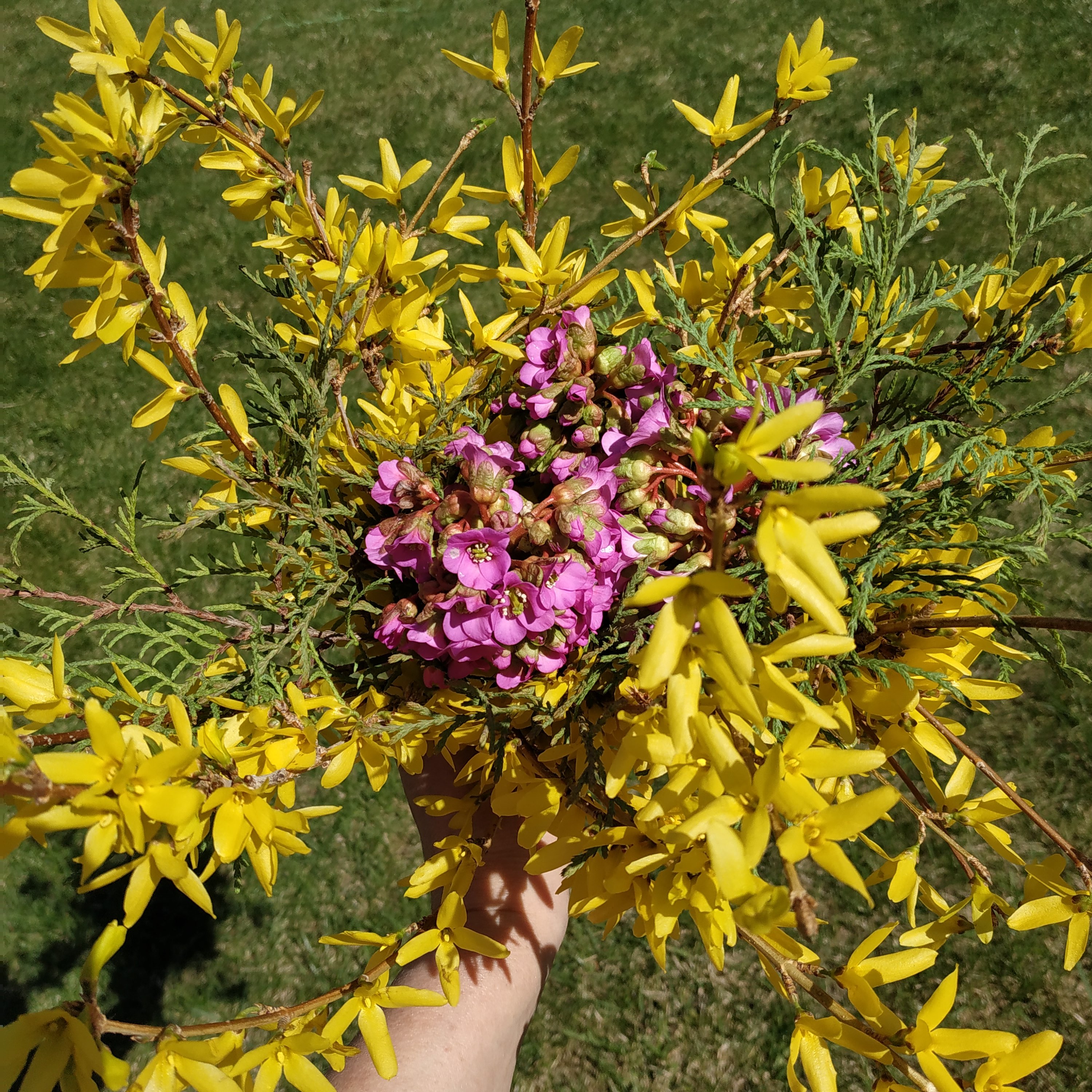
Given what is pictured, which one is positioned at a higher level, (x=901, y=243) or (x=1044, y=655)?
(x=901, y=243)

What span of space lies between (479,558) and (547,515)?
0.07 m

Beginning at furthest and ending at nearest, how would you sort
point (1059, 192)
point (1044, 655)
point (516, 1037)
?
point (1059, 192) < point (516, 1037) < point (1044, 655)

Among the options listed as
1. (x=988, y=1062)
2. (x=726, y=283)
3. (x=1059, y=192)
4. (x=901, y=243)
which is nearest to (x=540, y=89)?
(x=726, y=283)

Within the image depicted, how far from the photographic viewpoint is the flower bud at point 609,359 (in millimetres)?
684

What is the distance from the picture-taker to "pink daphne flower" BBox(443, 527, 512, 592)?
622mm

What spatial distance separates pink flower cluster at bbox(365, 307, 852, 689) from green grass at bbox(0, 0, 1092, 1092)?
1.27 m

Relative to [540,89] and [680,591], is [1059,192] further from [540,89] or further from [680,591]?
[680,591]

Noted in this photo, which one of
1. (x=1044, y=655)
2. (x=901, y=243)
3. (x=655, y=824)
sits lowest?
(x=655, y=824)

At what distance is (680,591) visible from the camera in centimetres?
43

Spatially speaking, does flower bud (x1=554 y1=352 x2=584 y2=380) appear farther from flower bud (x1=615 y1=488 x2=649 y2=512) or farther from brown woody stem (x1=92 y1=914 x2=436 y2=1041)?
brown woody stem (x1=92 y1=914 x2=436 y2=1041)

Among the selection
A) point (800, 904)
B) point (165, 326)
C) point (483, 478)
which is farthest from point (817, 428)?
point (165, 326)

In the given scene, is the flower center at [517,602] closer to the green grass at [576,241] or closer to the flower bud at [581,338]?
the flower bud at [581,338]

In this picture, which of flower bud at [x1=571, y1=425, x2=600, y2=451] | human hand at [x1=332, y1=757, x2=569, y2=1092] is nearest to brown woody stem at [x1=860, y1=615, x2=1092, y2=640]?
flower bud at [x1=571, y1=425, x2=600, y2=451]

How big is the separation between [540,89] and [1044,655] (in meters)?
0.64
